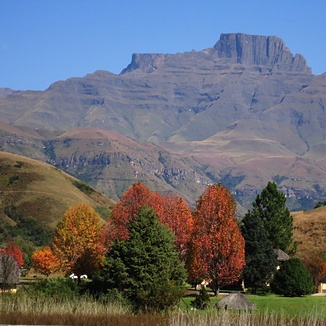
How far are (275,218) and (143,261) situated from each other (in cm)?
2986

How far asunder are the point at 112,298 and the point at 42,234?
114178 mm

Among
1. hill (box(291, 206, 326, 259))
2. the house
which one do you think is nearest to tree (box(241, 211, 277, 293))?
hill (box(291, 206, 326, 259))

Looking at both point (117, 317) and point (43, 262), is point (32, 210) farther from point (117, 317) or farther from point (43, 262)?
point (117, 317)

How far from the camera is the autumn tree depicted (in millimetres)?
71312

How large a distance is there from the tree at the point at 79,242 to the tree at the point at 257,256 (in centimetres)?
1638

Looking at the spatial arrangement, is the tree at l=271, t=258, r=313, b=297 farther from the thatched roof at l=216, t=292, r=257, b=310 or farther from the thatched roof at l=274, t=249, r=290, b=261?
the thatched roof at l=274, t=249, r=290, b=261

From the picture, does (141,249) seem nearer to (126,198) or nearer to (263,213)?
(126,198)

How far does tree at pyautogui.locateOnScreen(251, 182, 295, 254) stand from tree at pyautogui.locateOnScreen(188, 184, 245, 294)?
16.4 m

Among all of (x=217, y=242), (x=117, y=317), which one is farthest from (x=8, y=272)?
(x=117, y=317)

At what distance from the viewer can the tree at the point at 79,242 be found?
82438 millimetres

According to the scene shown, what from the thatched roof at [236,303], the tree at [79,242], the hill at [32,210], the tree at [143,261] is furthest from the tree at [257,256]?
the hill at [32,210]

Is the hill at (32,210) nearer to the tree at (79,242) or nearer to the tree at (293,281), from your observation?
the tree at (79,242)

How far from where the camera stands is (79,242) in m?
83.9

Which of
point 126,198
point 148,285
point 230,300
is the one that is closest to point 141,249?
point 148,285
